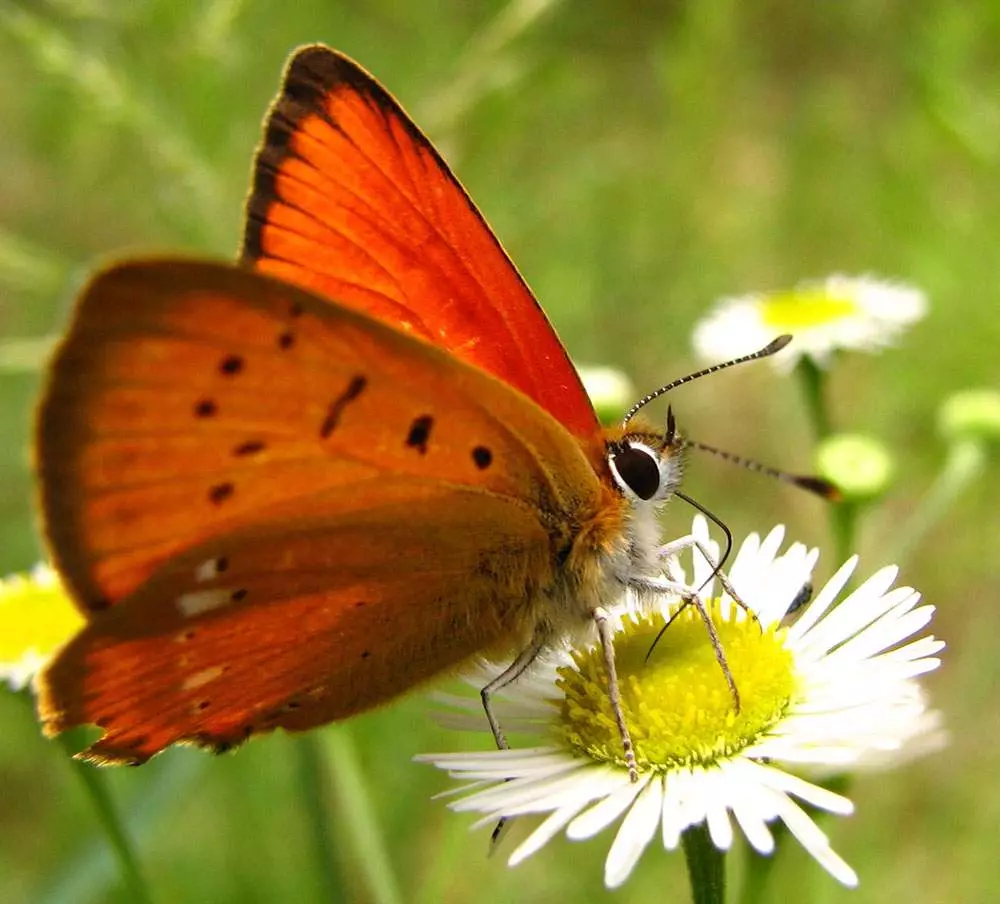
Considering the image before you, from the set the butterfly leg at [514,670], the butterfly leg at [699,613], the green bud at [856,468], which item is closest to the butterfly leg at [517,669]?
the butterfly leg at [514,670]

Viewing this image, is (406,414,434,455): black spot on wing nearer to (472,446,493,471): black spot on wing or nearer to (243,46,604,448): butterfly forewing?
(472,446,493,471): black spot on wing

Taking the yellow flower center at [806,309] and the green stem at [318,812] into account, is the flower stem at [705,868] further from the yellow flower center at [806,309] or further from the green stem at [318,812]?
the yellow flower center at [806,309]

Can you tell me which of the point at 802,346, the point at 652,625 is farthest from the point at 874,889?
the point at 652,625

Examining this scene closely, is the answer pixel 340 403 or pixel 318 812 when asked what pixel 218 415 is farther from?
pixel 318 812

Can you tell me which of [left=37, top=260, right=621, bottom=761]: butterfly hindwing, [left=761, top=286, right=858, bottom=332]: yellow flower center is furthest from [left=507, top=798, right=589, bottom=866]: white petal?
[left=761, top=286, right=858, bottom=332]: yellow flower center

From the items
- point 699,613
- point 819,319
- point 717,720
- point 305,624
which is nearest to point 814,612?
point 699,613
